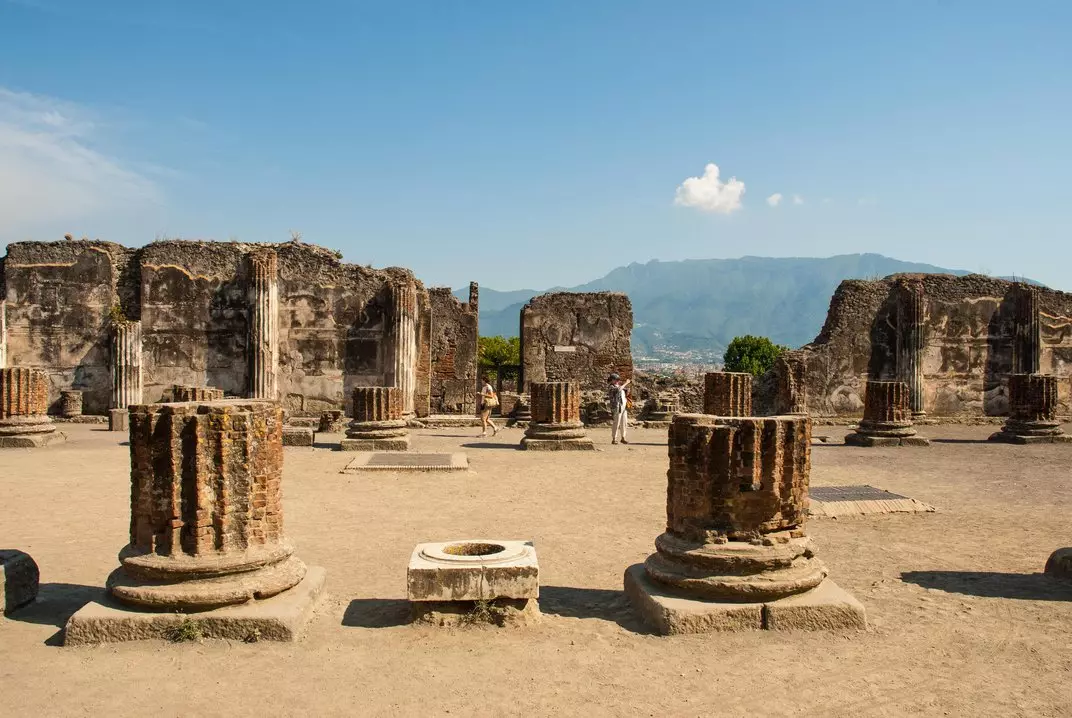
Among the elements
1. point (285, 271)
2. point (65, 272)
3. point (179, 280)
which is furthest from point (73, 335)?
point (285, 271)

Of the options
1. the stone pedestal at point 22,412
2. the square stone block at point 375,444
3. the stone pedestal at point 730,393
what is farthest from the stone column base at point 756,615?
the stone pedestal at point 22,412

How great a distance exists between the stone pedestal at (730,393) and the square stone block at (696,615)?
34.9 feet

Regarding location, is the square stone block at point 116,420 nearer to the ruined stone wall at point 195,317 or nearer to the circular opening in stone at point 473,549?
the ruined stone wall at point 195,317

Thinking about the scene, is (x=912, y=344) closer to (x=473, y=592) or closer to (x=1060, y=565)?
(x=1060, y=565)

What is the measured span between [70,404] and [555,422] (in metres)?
12.6

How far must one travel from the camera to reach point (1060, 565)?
6418mm

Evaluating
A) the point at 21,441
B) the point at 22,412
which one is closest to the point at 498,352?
the point at 22,412

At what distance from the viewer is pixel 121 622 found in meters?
4.93

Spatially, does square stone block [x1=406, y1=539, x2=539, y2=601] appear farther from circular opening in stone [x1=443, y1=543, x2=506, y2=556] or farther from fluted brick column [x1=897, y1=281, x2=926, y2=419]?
fluted brick column [x1=897, y1=281, x2=926, y2=419]

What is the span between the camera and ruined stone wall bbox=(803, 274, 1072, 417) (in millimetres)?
20812

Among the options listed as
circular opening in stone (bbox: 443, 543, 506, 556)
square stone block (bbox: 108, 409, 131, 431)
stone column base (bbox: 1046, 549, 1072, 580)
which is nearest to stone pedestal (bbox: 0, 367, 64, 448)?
square stone block (bbox: 108, 409, 131, 431)

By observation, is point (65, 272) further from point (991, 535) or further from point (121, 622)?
point (991, 535)

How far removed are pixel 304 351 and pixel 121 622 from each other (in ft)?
49.8

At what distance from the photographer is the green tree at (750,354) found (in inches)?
2142
